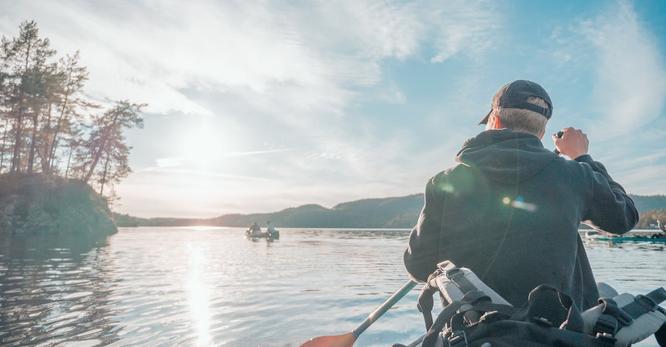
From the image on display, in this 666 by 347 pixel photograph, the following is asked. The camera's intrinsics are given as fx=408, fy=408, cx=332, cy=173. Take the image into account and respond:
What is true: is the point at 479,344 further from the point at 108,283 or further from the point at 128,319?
the point at 108,283

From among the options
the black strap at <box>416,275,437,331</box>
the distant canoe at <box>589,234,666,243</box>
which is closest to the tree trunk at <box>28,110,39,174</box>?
the black strap at <box>416,275,437,331</box>

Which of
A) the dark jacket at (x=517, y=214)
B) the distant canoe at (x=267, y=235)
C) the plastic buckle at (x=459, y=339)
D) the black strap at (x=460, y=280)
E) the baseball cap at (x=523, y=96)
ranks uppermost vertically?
the baseball cap at (x=523, y=96)

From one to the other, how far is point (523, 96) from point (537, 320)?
58.5 inches

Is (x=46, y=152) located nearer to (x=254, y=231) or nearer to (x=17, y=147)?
(x=17, y=147)

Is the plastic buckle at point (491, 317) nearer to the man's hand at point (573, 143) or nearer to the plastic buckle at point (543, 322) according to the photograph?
the plastic buckle at point (543, 322)

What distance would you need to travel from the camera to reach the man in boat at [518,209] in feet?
7.55

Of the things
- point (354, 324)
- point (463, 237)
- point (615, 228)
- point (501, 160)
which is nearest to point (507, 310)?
point (463, 237)

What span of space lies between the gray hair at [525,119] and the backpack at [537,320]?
43.4 inches

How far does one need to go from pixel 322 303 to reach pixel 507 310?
8.39 metres

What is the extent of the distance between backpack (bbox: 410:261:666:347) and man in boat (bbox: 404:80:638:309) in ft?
0.94

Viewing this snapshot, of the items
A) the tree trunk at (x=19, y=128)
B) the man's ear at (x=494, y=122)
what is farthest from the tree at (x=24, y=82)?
the man's ear at (x=494, y=122)

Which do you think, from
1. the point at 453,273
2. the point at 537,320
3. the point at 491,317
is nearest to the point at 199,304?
the point at 453,273

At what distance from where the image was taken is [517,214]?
7.68ft

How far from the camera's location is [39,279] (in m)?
12.9
